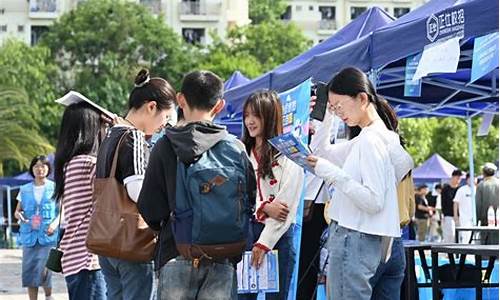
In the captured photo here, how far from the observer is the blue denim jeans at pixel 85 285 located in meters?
6.06

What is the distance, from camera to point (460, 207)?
20.6 meters

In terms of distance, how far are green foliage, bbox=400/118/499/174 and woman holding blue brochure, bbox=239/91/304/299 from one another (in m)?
42.2

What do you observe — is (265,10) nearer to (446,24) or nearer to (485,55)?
(446,24)

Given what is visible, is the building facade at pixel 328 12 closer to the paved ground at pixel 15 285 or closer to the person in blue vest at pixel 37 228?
the paved ground at pixel 15 285

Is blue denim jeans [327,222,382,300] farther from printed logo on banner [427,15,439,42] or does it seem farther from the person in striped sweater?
printed logo on banner [427,15,439,42]

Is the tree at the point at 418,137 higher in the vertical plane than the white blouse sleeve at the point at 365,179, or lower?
higher

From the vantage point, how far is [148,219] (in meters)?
4.82

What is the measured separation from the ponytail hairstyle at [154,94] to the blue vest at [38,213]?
19.2 ft

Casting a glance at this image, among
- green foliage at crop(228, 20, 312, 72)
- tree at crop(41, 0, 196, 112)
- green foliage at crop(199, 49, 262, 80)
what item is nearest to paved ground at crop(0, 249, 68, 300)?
tree at crop(41, 0, 196, 112)

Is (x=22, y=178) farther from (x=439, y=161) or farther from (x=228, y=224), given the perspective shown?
(x=228, y=224)

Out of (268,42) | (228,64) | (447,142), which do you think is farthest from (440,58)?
(268,42)

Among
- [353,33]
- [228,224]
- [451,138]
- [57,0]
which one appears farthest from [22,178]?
[228,224]

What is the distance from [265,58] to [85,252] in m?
50.0

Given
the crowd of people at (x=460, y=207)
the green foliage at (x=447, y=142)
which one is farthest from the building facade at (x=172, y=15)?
the crowd of people at (x=460, y=207)
